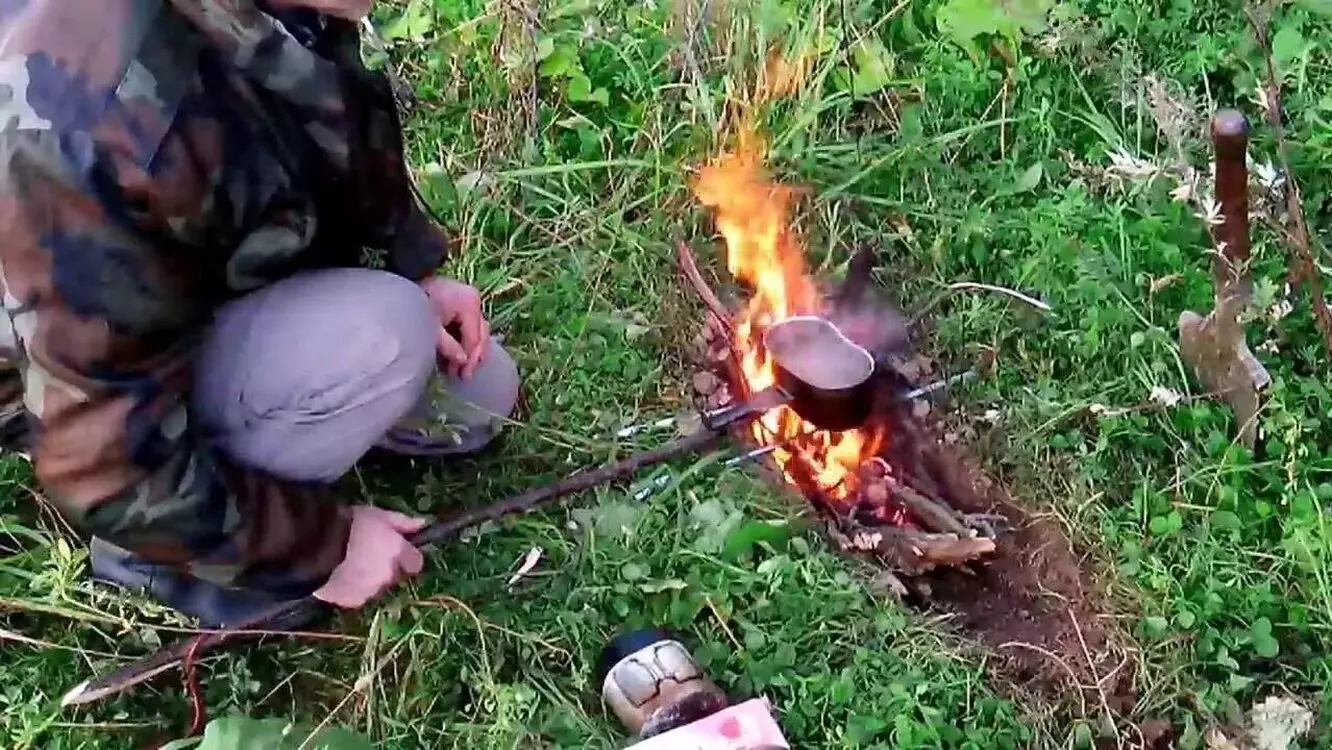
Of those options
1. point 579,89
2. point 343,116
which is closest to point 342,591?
point 343,116

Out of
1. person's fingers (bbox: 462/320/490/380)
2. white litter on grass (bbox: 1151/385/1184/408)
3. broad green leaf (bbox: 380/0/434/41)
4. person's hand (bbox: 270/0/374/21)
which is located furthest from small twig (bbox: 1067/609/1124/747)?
broad green leaf (bbox: 380/0/434/41)

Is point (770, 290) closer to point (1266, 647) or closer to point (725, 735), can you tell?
point (725, 735)

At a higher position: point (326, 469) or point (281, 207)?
point (281, 207)

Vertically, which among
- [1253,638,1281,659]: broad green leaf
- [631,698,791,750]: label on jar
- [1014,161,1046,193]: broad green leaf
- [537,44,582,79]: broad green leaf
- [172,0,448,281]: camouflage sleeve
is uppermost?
[172,0,448,281]: camouflage sleeve

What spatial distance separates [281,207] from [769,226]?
133 centimetres

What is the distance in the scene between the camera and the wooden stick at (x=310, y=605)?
2328mm

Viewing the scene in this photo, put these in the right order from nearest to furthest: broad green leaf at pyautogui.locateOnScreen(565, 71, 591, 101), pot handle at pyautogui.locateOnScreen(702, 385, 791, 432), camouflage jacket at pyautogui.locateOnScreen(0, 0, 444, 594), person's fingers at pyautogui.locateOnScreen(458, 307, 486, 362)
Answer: camouflage jacket at pyautogui.locateOnScreen(0, 0, 444, 594) → person's fingers at pyautogui.locateOnScreen(458, 307, 486, 362) → pot handle at pyautogui.locateOnScreen(702, 385, 791, 432) → broad green leaf at pyautogui.locateOnScreen(565, 71, 591, 101)

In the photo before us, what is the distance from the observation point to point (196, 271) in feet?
5.35

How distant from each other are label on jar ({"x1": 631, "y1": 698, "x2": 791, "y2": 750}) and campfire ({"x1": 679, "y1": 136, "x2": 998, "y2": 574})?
1.38 feet

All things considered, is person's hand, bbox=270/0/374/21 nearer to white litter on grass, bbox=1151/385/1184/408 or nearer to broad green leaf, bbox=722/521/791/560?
broad green leaf, bbox=722/521/791/560

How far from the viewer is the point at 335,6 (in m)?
1.64

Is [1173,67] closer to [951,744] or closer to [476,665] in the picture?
[951,744]

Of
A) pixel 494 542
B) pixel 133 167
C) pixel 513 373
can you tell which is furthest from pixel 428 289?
pixel 133 167

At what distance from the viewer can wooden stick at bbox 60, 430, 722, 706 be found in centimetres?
233
